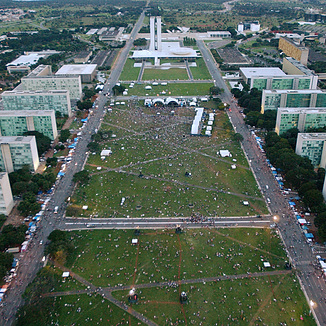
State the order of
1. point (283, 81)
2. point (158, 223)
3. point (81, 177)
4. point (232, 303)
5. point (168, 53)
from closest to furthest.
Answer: point (232, 303) < point (158, 223) < point (81, 177) < point (283, 81) < point (168, 53)

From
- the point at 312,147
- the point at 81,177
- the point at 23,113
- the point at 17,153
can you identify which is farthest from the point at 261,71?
the point at 17,153

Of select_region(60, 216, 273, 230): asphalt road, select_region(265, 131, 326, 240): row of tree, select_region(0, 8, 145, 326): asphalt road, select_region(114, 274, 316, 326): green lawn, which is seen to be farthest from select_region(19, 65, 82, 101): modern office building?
select_region(114, 274, 316, 326): green lawn

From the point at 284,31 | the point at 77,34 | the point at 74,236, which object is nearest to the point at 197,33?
the point at 284,31

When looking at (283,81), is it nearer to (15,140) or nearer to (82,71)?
(82,71)

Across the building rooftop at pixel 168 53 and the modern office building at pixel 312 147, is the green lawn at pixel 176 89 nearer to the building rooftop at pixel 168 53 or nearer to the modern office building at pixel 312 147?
the building rooftop at pixel 168 53

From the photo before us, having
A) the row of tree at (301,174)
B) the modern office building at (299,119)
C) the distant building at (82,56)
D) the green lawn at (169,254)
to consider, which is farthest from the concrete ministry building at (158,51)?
the green lawn at (169,254)

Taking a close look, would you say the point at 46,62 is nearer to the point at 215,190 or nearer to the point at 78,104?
the point at 78,104
